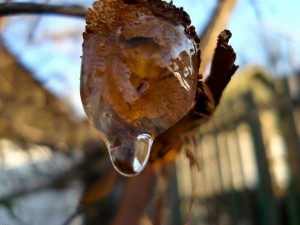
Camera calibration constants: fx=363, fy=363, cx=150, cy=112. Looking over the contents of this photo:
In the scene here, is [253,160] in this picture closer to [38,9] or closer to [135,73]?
[38,9]

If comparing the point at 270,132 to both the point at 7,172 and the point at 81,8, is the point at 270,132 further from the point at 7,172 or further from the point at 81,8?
the point at 81,8

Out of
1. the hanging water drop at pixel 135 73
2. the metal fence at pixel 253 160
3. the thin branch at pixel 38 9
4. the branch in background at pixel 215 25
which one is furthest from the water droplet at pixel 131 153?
the metal fence at pixel 253 160

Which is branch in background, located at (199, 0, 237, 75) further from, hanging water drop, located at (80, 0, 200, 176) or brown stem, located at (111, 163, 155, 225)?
hanging water drop, located at (80, 0, 200, 176)

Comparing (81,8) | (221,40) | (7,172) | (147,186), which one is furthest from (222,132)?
(221,40)

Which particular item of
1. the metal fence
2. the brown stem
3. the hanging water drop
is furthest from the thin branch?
Result: the metal fence

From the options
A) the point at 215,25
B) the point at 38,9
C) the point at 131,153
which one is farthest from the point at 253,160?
the point at 131,153

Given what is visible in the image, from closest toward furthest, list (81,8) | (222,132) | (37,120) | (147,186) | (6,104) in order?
(81,8) < (147,186) < (6,104) < (37,120) < (222,132)

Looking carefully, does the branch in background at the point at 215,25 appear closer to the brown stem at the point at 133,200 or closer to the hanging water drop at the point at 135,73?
the brown stem at the point at 133,200
